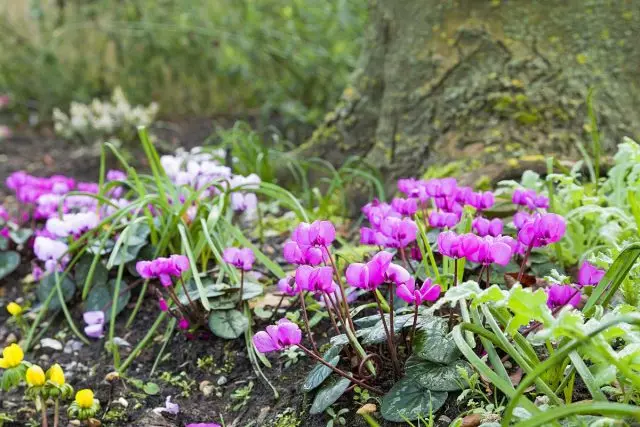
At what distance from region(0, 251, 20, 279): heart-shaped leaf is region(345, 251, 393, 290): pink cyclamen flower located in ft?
6.76

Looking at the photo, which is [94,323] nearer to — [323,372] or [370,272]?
[323,372]

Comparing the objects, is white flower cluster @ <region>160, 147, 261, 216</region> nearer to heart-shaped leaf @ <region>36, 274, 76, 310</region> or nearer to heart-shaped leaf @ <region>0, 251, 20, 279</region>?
heart-shaped leaf @ <region>36, 274, 76, 310</region>

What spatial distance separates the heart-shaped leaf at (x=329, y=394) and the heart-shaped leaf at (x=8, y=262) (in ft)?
6.19

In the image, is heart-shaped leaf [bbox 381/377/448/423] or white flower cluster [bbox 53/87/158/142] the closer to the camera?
heart-shaped leaf [bbox 381/377/448/423]

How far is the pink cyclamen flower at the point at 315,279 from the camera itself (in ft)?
5.07

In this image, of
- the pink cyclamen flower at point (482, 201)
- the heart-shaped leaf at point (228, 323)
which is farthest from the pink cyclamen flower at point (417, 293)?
the heart-shaped leaf at point (228, 323)

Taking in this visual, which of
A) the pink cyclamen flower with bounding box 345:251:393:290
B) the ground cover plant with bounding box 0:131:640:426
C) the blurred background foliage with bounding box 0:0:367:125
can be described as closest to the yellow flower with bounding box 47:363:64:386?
the ground cover plant with bounding box 0:131:640:426

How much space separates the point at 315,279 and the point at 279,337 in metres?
0.16

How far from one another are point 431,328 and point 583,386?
0.37 meters

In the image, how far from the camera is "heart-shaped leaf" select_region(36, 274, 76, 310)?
8.80 feet

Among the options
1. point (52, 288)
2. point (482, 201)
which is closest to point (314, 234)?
point (482, 201)

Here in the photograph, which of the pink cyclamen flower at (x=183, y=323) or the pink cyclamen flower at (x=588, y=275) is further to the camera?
the pink cyclamen flower at (x=183, y=323)

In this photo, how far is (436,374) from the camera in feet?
5.17

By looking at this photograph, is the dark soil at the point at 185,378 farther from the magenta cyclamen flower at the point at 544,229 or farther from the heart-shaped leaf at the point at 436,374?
the magenta cyclamen flower at the point at 544,229
